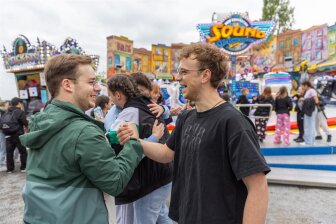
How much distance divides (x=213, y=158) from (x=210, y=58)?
548 millimetres

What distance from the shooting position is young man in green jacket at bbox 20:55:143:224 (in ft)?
3.91

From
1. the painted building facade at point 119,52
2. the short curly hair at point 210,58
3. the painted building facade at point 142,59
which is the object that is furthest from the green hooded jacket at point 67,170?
the painted building facade at point 142,59

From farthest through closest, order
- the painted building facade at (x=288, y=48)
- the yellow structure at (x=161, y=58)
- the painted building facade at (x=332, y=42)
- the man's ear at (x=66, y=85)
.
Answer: the yellow structure at (x=161, y=58) → the painted building facade at (x=288, y=48) → the painted building facade at (x=332, y=42) → the man's ear at (x=66, y=85)

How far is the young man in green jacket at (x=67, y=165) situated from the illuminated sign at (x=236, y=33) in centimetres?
709

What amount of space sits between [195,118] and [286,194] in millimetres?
3445

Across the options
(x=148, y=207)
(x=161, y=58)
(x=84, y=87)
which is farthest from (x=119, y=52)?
(x=84, y=87)

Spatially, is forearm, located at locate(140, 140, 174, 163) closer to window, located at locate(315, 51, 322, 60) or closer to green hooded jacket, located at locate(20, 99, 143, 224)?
green hooded jacket, located at locate(20, 99, 143, 224)

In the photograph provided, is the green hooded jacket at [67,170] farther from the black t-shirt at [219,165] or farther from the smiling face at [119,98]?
the smiling face at [119,98]

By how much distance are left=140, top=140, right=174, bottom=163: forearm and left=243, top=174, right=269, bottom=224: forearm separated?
682 millimetres

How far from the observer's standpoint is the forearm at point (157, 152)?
1.69 metres

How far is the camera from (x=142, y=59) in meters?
36.4

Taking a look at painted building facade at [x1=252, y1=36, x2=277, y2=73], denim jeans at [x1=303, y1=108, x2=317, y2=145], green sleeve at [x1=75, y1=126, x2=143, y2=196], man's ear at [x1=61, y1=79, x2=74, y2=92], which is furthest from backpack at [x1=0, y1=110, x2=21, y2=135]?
painted building facade at [x1=252, y1=36, x2=277, y2=73]

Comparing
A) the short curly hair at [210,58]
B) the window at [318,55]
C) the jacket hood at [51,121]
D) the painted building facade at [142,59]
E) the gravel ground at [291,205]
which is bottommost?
the gravel ground at [291,205]

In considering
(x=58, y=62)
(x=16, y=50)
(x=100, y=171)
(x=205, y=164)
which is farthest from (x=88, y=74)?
(x=16, y=50)
